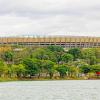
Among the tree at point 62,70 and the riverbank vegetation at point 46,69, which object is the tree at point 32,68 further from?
the tree at point 62,70

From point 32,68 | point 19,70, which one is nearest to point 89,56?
point 32,68

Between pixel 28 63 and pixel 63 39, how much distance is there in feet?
201

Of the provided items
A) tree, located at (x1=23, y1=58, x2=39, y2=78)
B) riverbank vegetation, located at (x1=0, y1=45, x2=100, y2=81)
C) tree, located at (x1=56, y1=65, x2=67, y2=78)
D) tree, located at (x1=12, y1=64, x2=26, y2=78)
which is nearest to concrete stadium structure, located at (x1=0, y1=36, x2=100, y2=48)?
riverbank vegetation, located at (x1=0, y1=45, x2=100, y2=81)

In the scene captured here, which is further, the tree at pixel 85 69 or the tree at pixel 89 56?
the tree at pixel 89 56

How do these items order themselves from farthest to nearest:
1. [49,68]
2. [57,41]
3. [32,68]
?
1. [57,41]
2. [49,68]
3. [32,68]

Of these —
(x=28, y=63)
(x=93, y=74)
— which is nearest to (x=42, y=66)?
(x=28, y=63)

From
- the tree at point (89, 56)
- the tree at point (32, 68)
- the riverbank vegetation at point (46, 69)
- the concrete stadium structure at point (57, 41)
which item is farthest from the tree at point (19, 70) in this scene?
the concrete stadium structure at point (57, 41)

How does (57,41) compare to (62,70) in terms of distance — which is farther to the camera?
(57,41)

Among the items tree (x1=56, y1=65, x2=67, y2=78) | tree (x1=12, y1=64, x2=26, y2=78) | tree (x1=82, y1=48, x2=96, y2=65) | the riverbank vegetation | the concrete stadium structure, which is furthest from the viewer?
the concrete stadium structure
